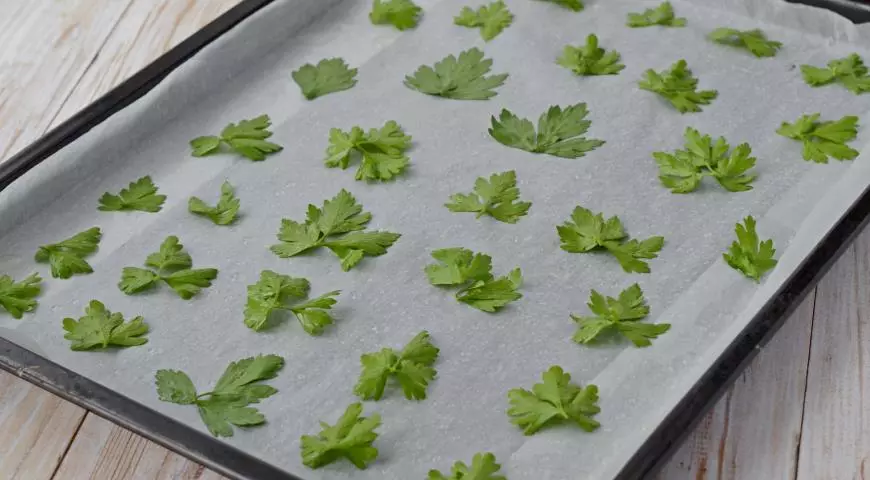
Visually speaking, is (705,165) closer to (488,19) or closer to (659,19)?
(659,19)

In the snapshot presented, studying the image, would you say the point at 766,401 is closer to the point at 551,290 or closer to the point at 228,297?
the point at 551,290

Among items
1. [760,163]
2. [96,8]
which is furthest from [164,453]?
[96,8]

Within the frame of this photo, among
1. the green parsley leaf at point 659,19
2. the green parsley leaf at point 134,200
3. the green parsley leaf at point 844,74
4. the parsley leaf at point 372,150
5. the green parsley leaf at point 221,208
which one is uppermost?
the green parsley leaf at point 134,200

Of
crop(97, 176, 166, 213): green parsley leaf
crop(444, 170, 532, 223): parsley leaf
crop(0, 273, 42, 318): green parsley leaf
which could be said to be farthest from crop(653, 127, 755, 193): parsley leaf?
crop(0, 273, 42, 318): green parsley leaf

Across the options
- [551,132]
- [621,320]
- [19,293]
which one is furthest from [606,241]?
[19,293]

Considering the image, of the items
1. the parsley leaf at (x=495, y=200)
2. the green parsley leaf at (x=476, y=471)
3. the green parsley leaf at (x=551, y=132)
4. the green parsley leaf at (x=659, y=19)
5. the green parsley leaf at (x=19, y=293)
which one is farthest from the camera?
the green parsley leaf at (x=659, y=19)

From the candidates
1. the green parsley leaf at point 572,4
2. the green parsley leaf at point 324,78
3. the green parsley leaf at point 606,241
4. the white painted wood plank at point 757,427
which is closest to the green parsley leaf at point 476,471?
the white painted wood plank at point 757,427

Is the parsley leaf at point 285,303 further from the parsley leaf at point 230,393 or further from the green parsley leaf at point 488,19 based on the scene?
the green parsley leaf at point 488,19
